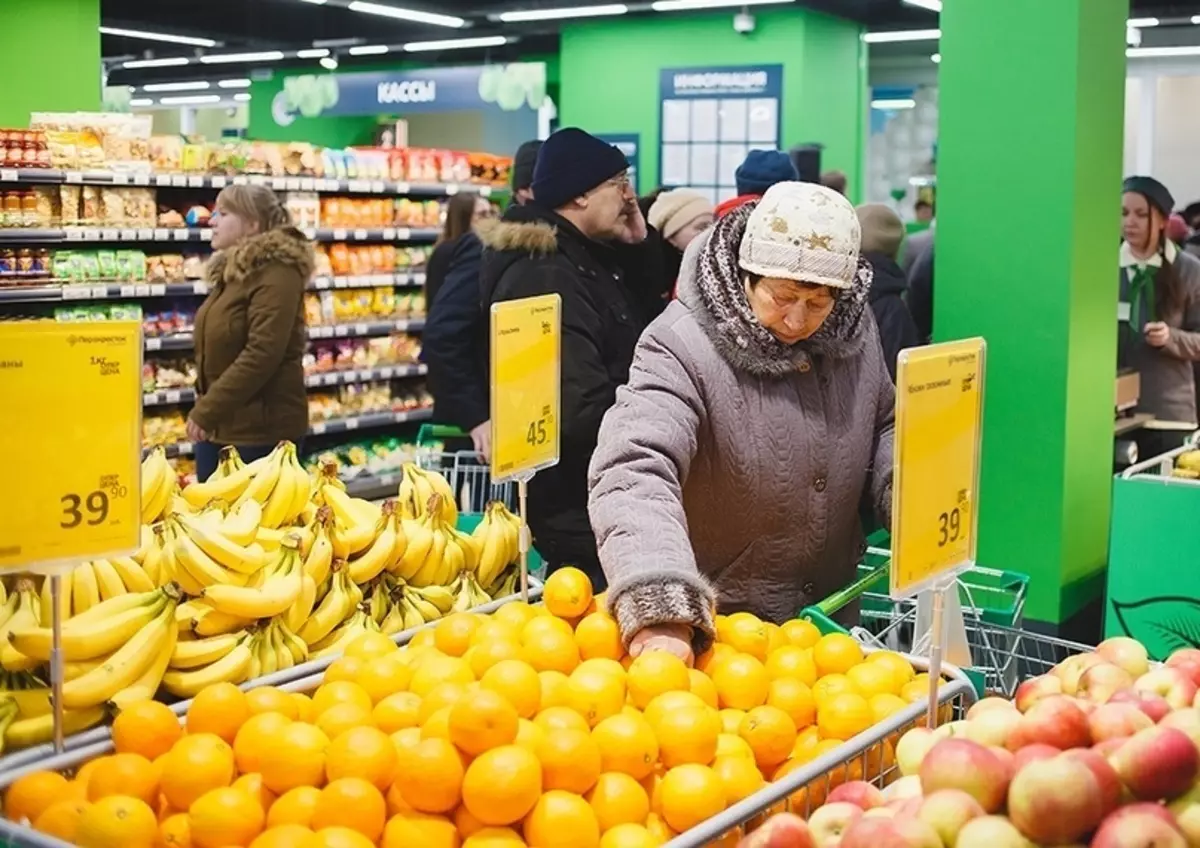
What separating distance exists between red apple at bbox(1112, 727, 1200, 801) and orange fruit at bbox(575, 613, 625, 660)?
948 millimetres

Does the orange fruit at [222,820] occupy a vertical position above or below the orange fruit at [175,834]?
above

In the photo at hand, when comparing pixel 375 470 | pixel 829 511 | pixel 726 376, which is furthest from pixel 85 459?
pixel 375 470

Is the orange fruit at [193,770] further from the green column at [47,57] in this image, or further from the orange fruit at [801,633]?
the green column at [47,57]

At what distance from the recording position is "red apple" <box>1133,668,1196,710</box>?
5.69ft

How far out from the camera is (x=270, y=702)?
201cm

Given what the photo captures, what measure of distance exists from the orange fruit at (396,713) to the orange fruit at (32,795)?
414mm

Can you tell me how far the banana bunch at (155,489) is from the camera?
286 cm

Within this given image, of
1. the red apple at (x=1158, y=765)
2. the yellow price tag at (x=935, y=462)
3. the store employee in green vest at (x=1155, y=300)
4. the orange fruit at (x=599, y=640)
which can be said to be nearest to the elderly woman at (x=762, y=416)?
the orange fruit at (x=599, y=640)

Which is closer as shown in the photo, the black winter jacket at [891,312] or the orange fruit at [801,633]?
the orange fruit at [801,633]

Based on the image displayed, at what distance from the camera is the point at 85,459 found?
6.35 ft

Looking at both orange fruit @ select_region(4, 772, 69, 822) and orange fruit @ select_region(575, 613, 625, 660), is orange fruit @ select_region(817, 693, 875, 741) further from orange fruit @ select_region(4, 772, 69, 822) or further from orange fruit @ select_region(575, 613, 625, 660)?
orange fruit @ select_region(4, 772, 69, 822)

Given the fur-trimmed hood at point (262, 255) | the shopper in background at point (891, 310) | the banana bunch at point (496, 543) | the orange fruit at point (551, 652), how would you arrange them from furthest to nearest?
1. the fur-trimmed hood at point (262, 255)
2. the shopper in background at point (891, 310)
3. the banana bunch at point (496, 543)
4. the orange fruit at point (551, 652)

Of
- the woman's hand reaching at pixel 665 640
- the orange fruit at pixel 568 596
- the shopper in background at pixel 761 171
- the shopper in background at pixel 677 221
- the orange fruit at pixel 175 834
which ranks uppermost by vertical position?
the shopper in background at pixel 761 171

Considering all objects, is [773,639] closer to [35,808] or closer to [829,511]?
[829,511]
